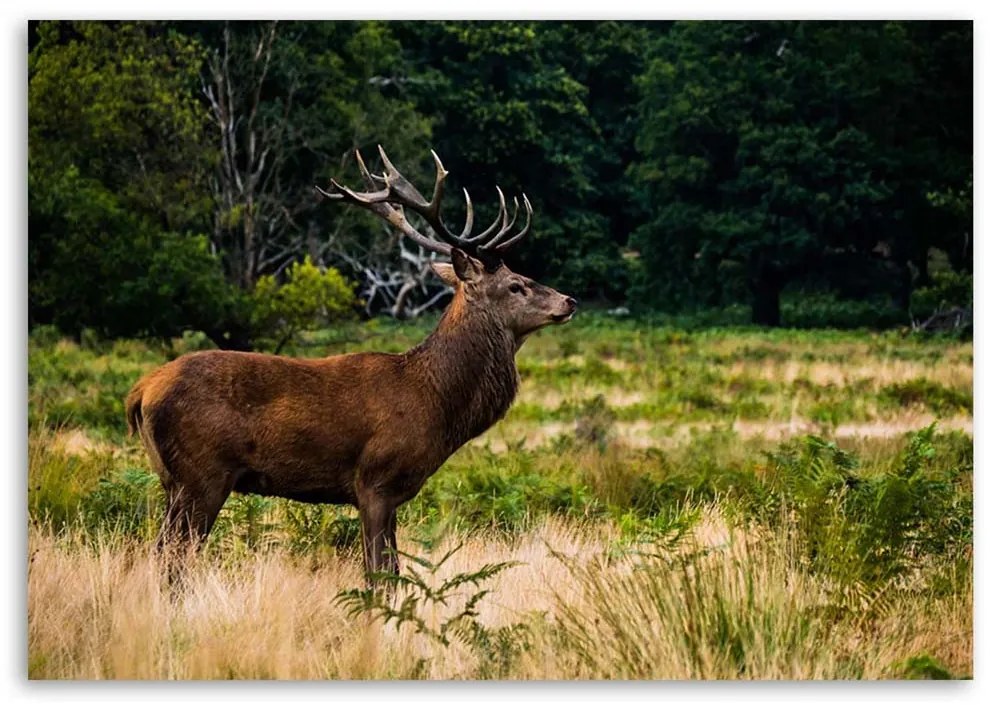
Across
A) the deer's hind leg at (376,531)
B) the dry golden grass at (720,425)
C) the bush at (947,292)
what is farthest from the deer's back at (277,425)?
the bush at (947,292)

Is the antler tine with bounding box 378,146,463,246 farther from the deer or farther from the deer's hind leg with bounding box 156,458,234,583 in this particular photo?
the deer's hind leg with bounding box 156,458,234,583

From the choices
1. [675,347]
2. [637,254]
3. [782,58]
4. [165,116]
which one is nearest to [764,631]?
[165,116]

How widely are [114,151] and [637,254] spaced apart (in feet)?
37.7

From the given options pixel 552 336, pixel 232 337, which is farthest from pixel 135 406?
pixel 552 336

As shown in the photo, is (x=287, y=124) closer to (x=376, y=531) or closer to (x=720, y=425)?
(x=720, y=425)

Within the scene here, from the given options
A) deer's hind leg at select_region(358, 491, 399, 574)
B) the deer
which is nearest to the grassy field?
deer's hind leg at select_region(358, 491, 399, 574)

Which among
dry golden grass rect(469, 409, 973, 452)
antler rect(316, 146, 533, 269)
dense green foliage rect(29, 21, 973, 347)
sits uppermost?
dense green foliage rect(29, 21, 973, 347)

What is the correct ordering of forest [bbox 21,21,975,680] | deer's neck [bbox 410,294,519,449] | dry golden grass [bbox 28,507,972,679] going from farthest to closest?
1. deer's neck [bbox 410,294,519,449]
2. forest [bbox 21,21,975,680]
3. dry golden grass [bbox 28,507,972,679]

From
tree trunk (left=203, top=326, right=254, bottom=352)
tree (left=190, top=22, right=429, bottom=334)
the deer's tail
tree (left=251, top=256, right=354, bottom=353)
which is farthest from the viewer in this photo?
tree (left=190, top=22, right=429, bottom=334)

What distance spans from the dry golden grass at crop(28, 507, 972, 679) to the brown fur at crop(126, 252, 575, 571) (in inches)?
12.4

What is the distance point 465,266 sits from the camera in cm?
641

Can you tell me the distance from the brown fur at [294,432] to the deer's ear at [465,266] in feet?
1.55

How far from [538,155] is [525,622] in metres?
14.2

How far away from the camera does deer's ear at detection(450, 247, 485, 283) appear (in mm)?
6340
